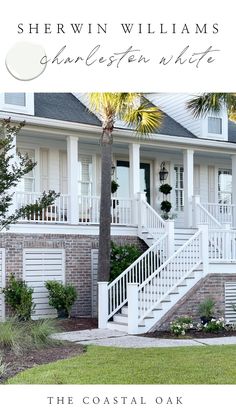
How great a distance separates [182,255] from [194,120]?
→ 7.25m

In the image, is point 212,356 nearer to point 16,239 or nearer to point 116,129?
point 16,239

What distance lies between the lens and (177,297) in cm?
1237

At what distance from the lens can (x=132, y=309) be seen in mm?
11750

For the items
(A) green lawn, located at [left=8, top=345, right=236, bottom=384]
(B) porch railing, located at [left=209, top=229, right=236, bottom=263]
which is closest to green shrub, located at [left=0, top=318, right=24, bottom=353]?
(A) green lawn, located at [left=8, top=345, right=236, bottom=384]

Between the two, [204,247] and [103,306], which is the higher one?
[204,247]

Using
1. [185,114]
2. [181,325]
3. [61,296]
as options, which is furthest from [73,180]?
[185,114]

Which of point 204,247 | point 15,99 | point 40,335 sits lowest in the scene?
point 40,335

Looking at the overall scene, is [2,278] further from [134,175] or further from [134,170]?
[134,170]

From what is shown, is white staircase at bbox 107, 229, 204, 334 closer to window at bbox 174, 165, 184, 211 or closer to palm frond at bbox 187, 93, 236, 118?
palm frond at bbox 187, 93, 236, 118

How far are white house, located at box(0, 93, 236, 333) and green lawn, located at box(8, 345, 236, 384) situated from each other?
295cm

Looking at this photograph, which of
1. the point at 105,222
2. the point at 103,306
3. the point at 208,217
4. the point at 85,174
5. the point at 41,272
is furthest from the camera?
the point at 85,174

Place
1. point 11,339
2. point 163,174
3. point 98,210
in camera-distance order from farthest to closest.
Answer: point 163,174 < point 98,210 < point 11,339

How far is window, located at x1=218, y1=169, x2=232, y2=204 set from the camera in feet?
66.1
